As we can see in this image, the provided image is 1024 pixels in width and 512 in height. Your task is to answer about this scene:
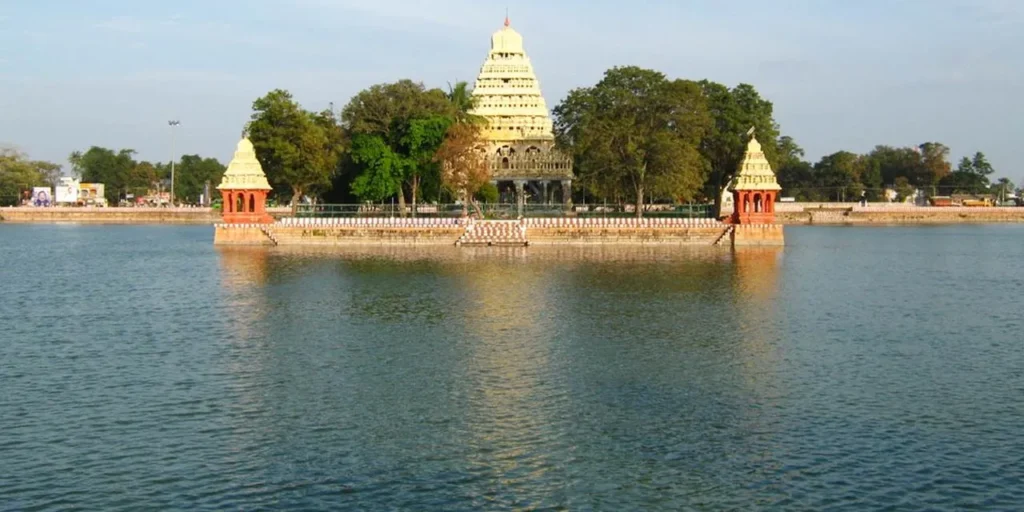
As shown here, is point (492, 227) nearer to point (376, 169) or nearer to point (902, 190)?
point (376, 169)

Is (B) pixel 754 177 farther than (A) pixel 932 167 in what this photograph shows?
No

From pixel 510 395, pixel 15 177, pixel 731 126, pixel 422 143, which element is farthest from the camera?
Result: pixel 15 177

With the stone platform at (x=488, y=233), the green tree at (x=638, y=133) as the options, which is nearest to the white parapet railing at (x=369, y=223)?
the stone platform at (x=488, y=233)

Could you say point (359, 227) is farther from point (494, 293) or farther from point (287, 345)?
point (287, 345)

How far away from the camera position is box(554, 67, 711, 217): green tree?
198 feet

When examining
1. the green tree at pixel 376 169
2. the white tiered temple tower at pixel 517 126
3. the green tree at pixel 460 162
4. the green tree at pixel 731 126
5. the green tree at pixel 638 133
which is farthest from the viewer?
the white tiered temple tower at pixel 517 126

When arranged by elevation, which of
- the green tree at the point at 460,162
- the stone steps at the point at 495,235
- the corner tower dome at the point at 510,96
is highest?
the corner tower dome at the point at 510,96

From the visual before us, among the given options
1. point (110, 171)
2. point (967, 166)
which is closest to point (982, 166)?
point (967, 166)

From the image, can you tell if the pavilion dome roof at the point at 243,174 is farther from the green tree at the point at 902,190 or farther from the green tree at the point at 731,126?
the green tree at the point at 902,190

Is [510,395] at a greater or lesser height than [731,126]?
lesser

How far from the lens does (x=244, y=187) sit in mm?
55469

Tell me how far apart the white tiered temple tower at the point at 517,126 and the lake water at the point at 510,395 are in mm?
49952

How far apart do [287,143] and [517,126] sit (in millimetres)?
28408

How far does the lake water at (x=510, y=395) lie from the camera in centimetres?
1369
